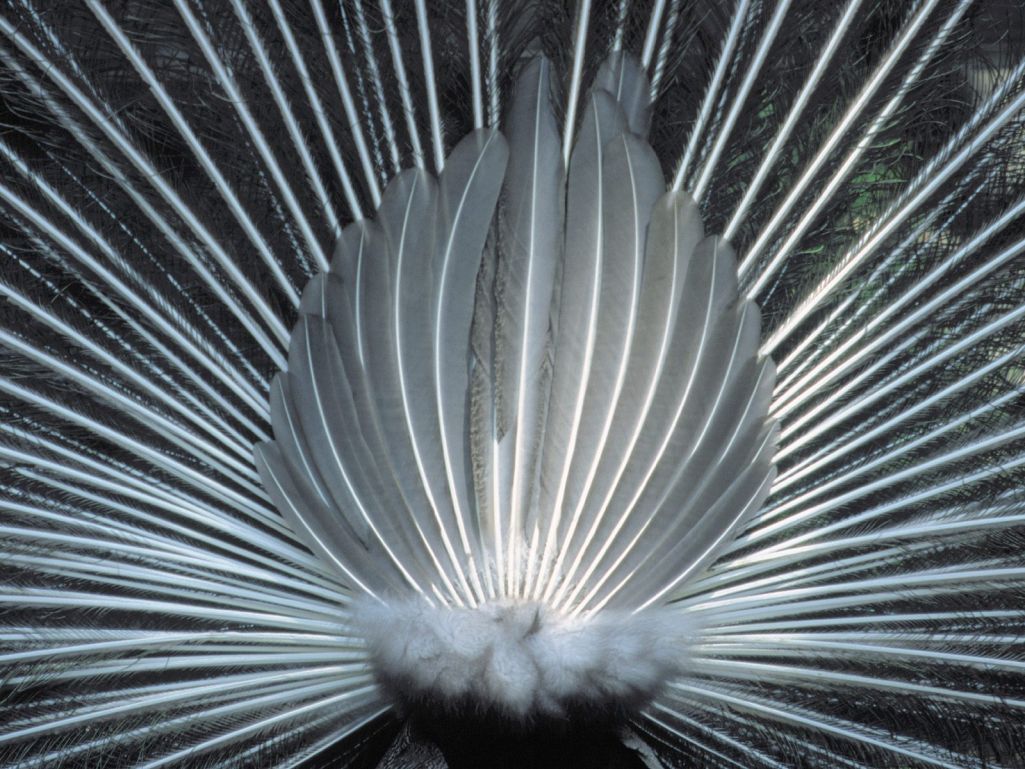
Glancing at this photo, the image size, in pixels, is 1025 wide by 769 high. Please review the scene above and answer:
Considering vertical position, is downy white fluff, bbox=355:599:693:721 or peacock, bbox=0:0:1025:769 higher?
peacock, bbox=0:0:1025:769

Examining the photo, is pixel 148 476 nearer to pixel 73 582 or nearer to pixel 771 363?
pixel 73 582

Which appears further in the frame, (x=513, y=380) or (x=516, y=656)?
(x=513, y=380)

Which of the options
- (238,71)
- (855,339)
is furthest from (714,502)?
(238,71)

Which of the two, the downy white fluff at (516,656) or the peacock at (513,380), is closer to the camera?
the downy white fluff at (516,656)

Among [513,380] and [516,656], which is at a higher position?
[513,380]

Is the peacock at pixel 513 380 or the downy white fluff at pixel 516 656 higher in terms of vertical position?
the peacock at pixel 513 380

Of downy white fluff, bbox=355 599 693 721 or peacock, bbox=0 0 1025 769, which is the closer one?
downy white fluff, bbox=355 599 693 721
